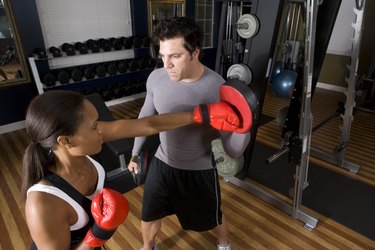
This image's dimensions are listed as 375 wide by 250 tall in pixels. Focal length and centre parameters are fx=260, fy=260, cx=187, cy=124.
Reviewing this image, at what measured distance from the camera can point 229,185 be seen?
2639 mm

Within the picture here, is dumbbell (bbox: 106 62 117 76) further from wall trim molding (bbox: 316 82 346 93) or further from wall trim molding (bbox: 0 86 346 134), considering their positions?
wall trim molding (bbox: 316 82 346 93)

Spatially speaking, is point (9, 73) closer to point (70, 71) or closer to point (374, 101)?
point (70, 71)

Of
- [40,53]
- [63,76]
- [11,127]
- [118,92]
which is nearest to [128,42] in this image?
[118,92]

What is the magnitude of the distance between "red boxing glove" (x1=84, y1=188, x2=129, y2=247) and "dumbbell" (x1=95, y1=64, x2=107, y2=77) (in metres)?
3.55

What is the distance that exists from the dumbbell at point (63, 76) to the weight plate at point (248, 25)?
282 cm

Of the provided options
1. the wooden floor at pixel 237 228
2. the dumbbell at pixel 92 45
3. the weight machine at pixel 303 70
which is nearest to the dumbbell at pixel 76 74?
the dumbbell at pixel 92 45

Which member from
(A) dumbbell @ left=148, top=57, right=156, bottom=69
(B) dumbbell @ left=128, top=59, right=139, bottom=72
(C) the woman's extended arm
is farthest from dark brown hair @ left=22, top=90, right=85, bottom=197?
(A) dumbbell @ left=148, top=57, right=156, bottom=69

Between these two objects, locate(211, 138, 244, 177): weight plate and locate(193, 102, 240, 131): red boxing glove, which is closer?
locate(193, 102, 240, 131): red boxing glove

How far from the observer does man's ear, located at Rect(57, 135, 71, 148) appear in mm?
847

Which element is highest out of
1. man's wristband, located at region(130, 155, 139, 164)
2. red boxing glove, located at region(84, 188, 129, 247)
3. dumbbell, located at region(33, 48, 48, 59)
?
dumbbell, located at region(33, 48, 48, 59)

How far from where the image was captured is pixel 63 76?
12.5 ft

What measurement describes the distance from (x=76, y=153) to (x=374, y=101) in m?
5.16

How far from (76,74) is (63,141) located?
3.41m

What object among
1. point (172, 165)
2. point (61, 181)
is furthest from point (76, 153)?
point (172, 165)
